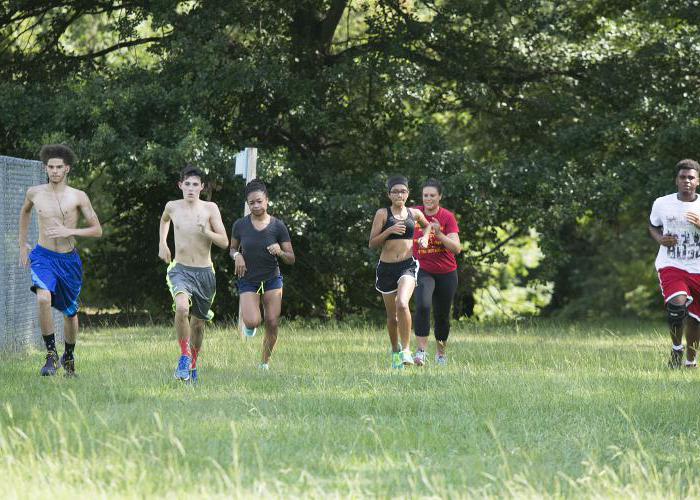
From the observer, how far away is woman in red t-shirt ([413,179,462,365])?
1128cm

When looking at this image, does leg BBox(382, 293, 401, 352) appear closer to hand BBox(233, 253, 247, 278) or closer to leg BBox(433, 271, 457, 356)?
leg BBox(433, 271, 457, 356)

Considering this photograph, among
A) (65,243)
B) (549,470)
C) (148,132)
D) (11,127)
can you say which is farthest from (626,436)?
(11,127)

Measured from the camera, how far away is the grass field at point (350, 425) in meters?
5.47

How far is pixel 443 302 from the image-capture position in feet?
37.9

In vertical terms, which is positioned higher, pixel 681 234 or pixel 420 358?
pixel 681 234

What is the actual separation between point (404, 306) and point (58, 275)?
10.7ft

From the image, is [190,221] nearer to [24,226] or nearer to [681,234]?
[24,226]

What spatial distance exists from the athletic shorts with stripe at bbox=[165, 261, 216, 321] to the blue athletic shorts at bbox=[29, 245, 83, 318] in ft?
2.69

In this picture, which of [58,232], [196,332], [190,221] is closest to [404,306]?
[196,332]

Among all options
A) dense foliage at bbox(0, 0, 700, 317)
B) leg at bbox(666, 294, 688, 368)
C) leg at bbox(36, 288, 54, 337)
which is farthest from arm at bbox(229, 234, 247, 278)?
dense foliage at bbox(0, 0, 700, 317)

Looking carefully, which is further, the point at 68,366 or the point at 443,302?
the point at 443,302

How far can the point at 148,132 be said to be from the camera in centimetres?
1811

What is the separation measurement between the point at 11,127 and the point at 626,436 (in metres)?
13.7

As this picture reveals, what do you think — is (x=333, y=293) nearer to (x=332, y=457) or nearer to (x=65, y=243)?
(x=65, y=243)
